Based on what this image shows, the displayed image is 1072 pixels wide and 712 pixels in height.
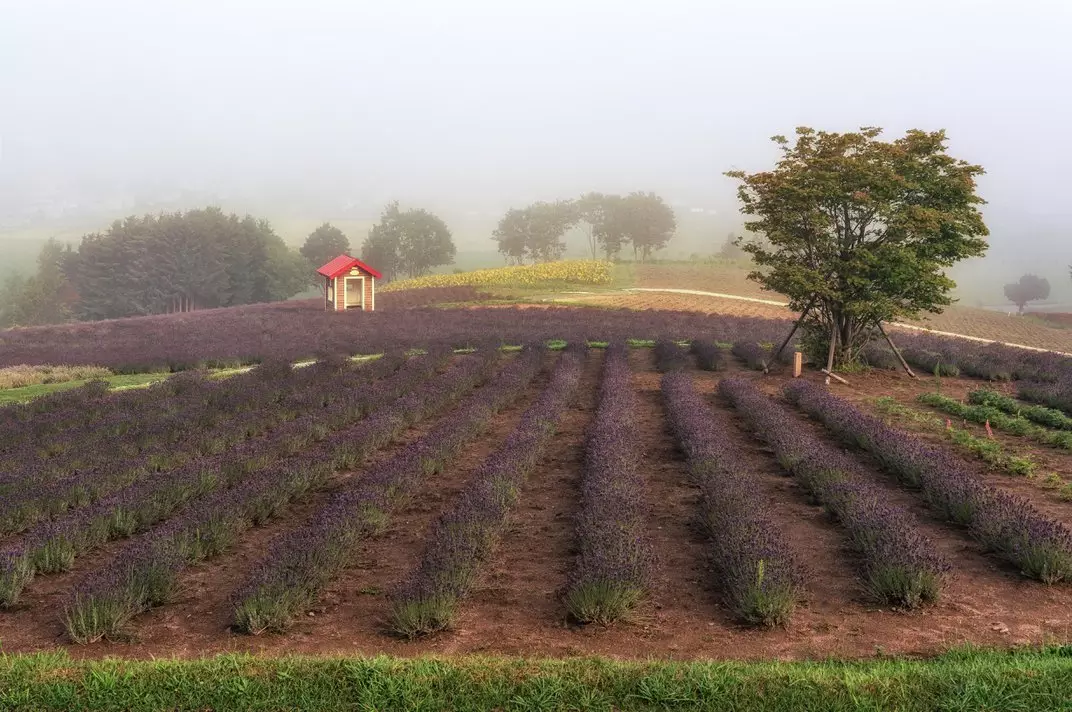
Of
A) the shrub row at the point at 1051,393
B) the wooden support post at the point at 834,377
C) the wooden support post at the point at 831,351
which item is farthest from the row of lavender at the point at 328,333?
the shrub row at the point at 1051,393

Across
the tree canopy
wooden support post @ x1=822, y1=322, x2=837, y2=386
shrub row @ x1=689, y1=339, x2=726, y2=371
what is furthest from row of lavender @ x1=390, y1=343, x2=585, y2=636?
the tree canopy

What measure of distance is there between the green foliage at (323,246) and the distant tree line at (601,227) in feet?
61.6

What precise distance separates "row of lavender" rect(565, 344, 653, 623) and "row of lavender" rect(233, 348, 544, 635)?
1978 mm

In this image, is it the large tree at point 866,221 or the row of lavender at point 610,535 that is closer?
the row of lavender at point 610,535

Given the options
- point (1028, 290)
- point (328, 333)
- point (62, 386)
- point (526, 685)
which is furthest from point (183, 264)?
point (1028, 290)

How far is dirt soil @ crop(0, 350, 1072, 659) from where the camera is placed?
206 inches

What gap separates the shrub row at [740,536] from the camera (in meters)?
5.50

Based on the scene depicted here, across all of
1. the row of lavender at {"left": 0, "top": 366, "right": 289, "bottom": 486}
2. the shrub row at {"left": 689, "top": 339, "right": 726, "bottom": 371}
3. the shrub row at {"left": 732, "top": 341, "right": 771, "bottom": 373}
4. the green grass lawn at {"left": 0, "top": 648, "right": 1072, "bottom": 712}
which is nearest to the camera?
the green grass lawn at {"left": 0, "top": 648, "right": 1072, "bottom": 712}

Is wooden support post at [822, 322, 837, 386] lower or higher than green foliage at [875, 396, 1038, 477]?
higher

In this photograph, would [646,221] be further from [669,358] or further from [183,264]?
[669,358]

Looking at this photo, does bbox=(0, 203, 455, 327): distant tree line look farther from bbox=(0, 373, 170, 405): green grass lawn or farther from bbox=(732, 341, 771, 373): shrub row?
bbox=(732, 341, 771, 373): shrub row

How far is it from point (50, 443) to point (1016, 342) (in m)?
36.5

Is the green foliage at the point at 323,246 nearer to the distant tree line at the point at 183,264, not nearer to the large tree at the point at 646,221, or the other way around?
the distant tree line at the point at 183,264

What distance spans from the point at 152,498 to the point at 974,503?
27.7ft
